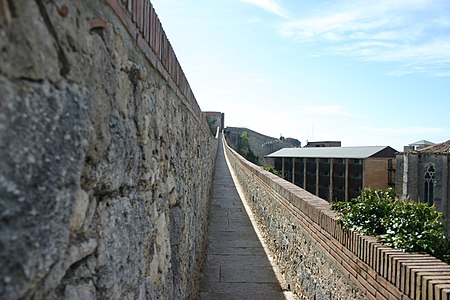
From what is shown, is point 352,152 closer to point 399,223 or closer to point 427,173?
point 427,173

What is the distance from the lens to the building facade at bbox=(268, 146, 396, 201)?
31217mm

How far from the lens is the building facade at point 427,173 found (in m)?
29.4

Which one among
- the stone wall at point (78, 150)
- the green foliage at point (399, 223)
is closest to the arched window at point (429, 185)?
the green foliage at point (399, 223)

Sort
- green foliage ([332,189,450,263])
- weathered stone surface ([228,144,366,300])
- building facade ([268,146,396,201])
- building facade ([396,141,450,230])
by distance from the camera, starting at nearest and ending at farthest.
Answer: green foliage ([332,189,450,263]), weathered stone surface ([228,144,366,300]), building facade ([396,141,450,230]), building facade ([268,146,396,201])

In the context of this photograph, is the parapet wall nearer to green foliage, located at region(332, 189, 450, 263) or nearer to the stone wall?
green foliage, located at region(332, 189, 450, 263)

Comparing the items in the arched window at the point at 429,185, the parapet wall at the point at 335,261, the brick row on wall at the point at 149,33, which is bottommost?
the arched window at the point at 429,185

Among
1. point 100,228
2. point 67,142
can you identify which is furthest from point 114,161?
point 67,142

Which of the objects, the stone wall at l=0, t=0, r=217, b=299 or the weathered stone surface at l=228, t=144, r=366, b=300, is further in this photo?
the weathered stone surface at l=228, t=144, r=366, b=300

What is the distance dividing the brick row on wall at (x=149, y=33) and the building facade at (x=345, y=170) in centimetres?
2892

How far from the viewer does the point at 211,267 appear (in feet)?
20.6

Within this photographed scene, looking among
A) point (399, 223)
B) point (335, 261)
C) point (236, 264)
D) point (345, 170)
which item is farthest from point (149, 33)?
point (345, 170)

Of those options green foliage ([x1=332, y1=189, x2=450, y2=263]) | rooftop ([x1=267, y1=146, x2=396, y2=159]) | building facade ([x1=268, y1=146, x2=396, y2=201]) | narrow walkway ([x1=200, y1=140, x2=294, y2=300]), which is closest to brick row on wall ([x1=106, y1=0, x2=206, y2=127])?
green foliage ([x1=332, y1=189, x2=450, y2=263])

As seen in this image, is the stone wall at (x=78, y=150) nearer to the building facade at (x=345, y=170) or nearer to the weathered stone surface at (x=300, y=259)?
the weathered stone surface at (x=300, y=259)

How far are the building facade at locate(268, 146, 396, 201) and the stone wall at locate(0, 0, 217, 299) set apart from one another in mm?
29711
